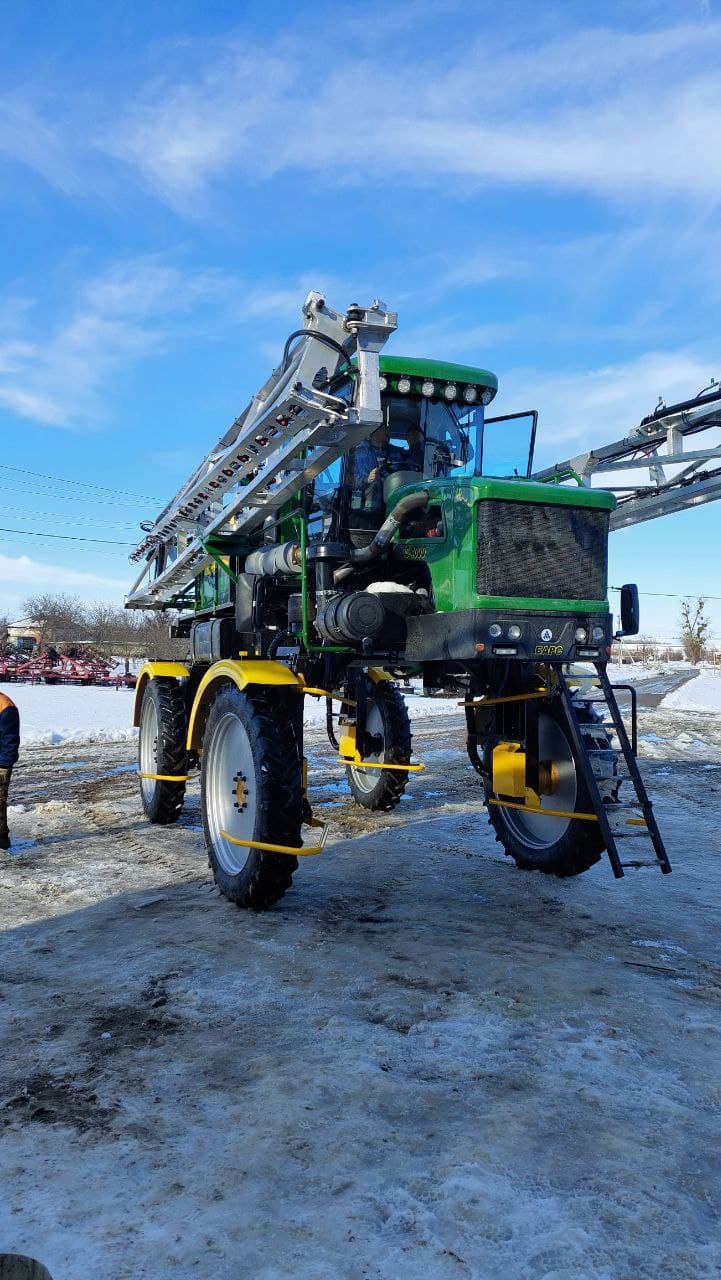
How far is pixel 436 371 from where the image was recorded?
554 centimetres

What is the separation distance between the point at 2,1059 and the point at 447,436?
14.4 feet

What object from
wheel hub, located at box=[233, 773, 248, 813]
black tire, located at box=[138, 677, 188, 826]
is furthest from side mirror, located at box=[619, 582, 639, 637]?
black tire, located at box=[138, 677, 188, 826]

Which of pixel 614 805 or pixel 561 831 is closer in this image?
pixel 614 805

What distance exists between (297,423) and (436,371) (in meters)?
1.39

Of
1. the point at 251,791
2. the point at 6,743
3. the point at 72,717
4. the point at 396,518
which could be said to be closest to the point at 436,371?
the point at 396,518

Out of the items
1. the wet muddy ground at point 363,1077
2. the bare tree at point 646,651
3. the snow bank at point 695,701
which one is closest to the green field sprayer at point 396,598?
the wet muddy ground at point 363,1077

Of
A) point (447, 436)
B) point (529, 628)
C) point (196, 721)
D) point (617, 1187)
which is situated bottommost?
point (617, 1187)

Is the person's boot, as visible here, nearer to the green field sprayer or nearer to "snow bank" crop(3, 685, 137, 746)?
the green field sprayer

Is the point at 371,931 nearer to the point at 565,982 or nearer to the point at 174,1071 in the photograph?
the point at 565,982

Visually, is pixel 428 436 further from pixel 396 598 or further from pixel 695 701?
pixel 695 701

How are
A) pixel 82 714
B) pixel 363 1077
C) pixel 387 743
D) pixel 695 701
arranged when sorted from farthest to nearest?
1. pixel 695 701
2. pixel 82 714
3. pixel 387 743
4. pixel 363 1077

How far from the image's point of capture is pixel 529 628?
15.0 feet

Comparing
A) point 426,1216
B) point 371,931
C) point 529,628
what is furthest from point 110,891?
point 426,1216

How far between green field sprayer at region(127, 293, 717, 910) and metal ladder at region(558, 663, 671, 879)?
0.05 ft
